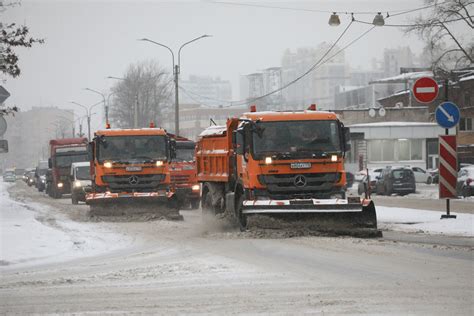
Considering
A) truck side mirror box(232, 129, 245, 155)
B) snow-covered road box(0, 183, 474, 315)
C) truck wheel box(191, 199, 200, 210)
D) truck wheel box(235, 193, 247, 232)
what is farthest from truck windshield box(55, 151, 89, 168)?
snow-covered road box(0, 183, 474, 315)

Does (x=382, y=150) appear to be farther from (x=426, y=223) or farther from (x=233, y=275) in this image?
(x=233, y=275)

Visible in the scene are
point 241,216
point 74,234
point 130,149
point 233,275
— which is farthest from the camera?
point 130,149

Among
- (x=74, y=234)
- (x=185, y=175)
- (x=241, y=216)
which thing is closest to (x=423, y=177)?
(x=185, y=175)

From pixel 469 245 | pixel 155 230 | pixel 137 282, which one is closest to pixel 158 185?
pixel 155 230

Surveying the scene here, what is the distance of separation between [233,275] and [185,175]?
77.4 feet

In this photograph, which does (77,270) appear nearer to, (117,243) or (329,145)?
(117,243)

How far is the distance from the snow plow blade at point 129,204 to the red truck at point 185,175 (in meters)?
7.37

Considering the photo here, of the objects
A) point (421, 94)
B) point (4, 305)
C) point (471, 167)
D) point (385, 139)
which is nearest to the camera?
point (4, 305)

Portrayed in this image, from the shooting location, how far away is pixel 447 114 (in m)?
21.5

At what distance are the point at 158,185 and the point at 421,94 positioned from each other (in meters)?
9.23

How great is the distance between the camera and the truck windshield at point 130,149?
91.8 ft

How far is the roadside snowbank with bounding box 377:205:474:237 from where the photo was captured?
19.8 meters

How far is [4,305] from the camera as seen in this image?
9906 millimetres

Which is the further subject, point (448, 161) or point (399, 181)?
point (399, 181)
